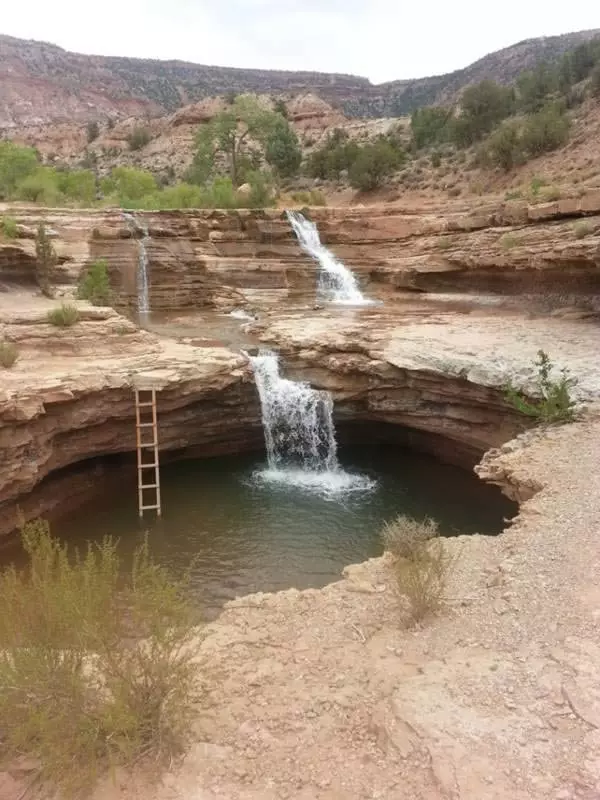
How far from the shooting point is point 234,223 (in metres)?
→ 18.5

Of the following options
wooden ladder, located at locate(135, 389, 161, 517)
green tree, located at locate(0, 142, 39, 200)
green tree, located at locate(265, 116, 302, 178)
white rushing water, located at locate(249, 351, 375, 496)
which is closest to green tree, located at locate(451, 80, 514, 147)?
green tree, located at locate(265, 116, 302, 178)

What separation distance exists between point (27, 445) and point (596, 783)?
7953 millimetres

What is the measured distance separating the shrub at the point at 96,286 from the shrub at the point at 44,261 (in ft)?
2.34

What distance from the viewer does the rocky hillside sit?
67.9m

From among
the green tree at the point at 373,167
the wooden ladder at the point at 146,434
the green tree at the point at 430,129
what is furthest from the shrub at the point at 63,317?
the green tree at the point at 430,129

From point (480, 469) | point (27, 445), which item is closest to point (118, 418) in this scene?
point (27, 445)

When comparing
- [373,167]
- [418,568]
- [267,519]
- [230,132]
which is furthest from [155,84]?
[418,568]

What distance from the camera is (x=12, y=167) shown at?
2289 cm

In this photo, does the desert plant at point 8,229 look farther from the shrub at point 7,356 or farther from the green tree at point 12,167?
the green tree at point 12,167

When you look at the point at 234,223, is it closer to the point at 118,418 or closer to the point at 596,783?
the point at 118,418

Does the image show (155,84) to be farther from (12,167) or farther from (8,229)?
(8,229)

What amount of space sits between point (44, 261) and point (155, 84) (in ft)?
272

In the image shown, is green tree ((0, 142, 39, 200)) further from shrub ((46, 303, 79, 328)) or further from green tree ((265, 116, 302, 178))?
green tree ((265, 116, 302, 178))

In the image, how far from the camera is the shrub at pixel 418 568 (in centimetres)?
486
